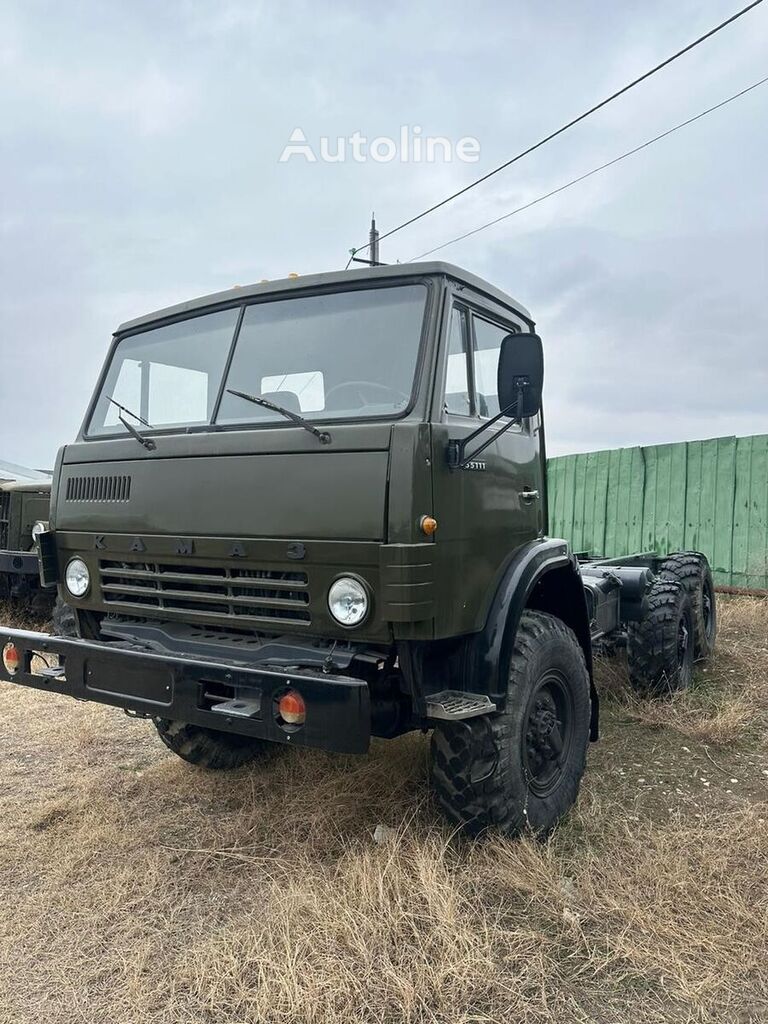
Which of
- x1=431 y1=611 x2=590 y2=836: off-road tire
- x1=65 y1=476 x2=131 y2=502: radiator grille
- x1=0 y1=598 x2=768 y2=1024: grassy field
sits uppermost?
x1=65 y1=476 x2=131 y2=502: radiator grille

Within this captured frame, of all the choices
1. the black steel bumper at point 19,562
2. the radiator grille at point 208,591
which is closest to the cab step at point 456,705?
the radiator grille at point 208,591

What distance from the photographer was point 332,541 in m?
2.86

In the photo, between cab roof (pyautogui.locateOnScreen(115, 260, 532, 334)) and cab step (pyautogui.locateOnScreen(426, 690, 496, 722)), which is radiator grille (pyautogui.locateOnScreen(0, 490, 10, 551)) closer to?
cab roof (pyautogui.locateOnScreen(115, 260, 532, 334))

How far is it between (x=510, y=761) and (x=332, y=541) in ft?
3.76

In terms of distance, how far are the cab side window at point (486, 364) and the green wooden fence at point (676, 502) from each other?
692 cm

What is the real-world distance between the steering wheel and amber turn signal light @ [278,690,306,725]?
1148 millimetres

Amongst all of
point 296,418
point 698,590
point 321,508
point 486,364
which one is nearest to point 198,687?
point 321,508

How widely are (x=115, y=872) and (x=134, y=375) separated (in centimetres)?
223

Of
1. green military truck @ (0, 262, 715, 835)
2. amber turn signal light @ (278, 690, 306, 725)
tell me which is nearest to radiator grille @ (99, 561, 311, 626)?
green military truck @ (0, 262, 715, 835)

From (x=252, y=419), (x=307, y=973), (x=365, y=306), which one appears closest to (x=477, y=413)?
(x=365, y=306)

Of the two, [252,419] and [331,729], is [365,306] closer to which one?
[252,419]

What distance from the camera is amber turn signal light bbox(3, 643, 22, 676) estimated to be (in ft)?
11.2

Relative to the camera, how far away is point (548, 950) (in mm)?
2590

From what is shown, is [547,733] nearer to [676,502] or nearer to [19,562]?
[19,562]
